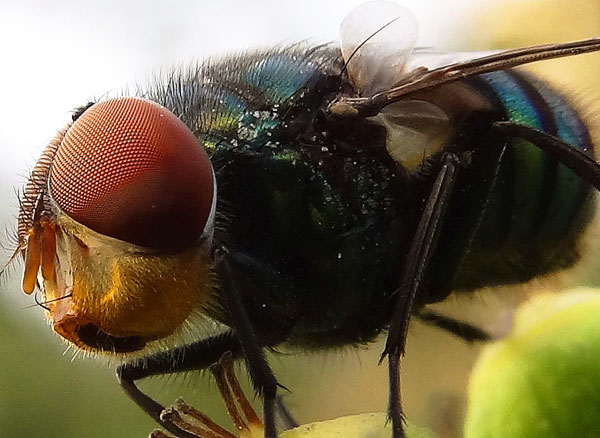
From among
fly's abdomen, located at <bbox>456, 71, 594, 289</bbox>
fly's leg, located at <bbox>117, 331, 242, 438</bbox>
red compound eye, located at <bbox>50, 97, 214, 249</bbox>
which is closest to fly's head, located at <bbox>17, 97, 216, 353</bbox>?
red compound eye, located at <bbox>50, 97, 214, 249</bbox>

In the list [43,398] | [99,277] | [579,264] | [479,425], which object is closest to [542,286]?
[579,264]

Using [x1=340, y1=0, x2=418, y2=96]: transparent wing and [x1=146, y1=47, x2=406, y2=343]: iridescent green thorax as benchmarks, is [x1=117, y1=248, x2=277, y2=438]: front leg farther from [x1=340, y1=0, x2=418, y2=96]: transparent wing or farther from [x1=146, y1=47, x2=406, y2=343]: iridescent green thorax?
[x1=340, y1=0, x2=418, y2=96]: transparent wing

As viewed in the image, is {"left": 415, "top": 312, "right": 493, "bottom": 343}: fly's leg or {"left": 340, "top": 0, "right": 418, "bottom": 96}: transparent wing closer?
{"left": 340, "top": 0, "right": 418, "bottom": 96}: transparent wing

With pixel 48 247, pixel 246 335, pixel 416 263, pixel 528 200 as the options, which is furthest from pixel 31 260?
pixel 528 200

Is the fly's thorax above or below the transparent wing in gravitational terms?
below

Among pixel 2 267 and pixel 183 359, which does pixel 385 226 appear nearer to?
pixel 183 359

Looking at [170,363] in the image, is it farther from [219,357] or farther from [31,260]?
[31,260]
